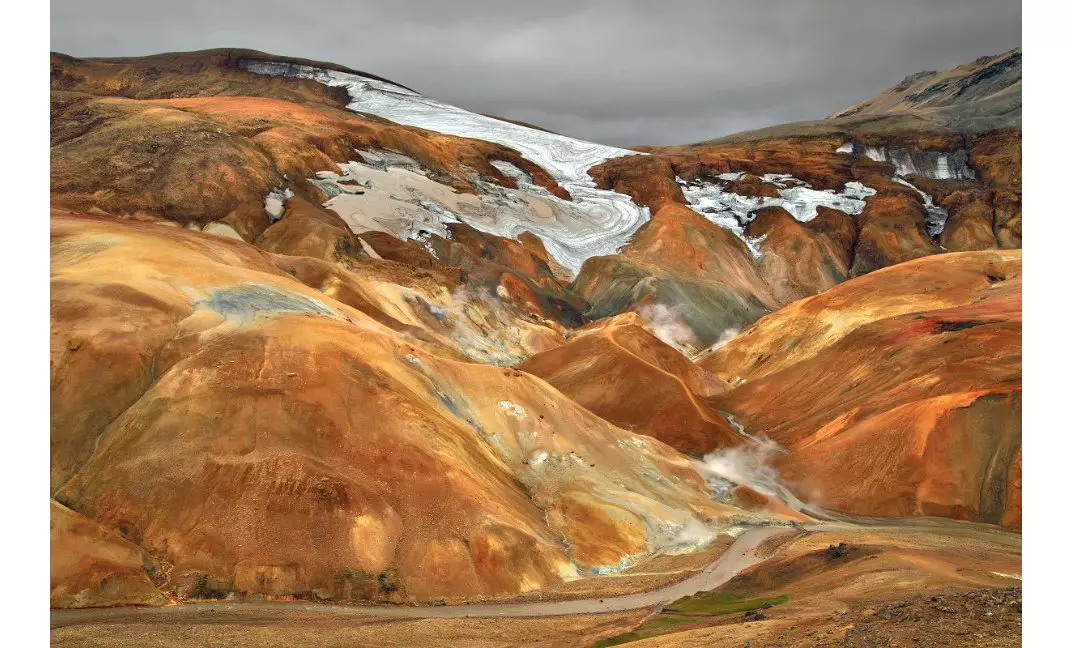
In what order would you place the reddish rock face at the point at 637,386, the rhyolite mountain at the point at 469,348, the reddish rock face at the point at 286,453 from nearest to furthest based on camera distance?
the reddish rock face at the point at 286,453
the rhyolite mountain at the point at 469,348
the reddish rock face at the point at 637,386

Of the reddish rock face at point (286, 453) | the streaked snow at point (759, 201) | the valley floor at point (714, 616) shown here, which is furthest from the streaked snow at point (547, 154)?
the valley floor at point (714, 616)

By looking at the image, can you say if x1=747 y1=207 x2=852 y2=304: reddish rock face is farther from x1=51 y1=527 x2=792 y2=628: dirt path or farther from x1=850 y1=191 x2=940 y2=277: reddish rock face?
x1=51 y1=527 x2=792 y2=628: dirt path

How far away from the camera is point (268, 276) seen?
3719 cm

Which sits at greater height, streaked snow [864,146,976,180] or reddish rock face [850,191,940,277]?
streaked snow [864,146,976,180]

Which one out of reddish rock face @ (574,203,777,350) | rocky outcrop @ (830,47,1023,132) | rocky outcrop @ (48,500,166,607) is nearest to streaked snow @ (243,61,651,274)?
reddish rock face @ (574,203,777,350)

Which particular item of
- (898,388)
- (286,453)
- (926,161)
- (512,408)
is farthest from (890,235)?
(286,453)

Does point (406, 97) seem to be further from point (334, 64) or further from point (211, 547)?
point (211, 547)

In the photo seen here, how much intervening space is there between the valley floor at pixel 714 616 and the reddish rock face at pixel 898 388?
1188cm

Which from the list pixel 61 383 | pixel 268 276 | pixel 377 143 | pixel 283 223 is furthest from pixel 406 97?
pixel 61 383

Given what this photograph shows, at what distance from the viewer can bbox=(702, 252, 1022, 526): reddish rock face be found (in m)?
41.1

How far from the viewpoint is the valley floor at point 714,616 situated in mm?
16234

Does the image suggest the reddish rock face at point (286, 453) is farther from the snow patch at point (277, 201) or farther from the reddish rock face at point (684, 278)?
the reddish rock face at point (684, 278)

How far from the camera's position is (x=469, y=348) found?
63938 mm

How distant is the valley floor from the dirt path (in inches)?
1.9
